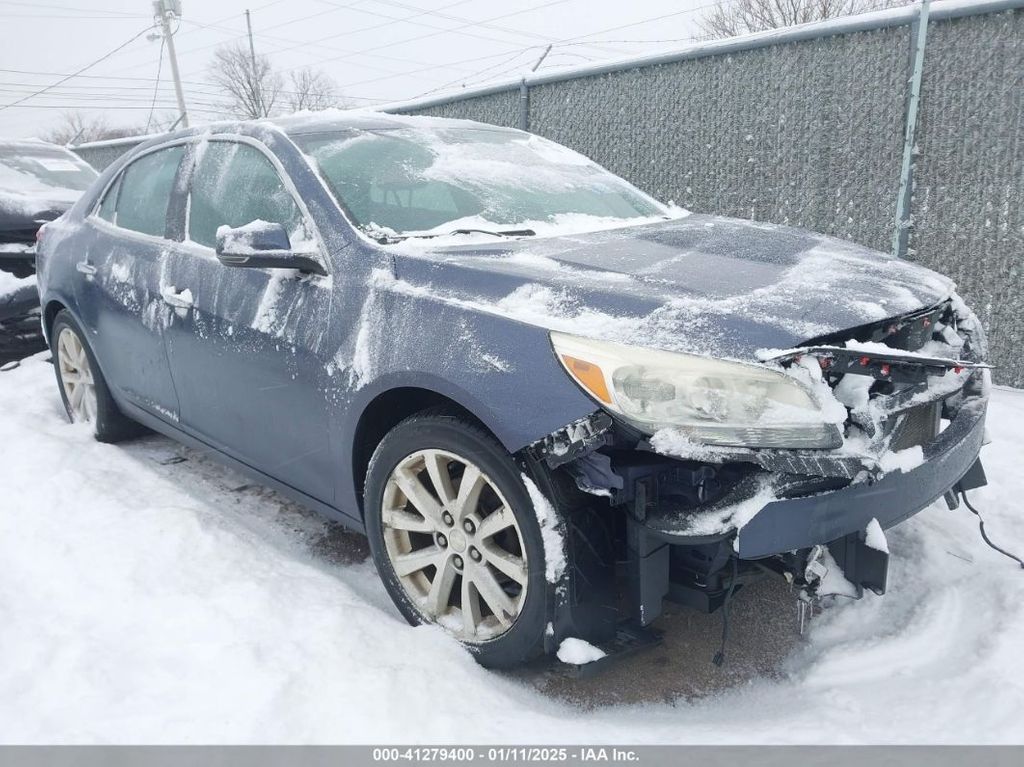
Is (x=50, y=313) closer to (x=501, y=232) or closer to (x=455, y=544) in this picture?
(x=501, y=232)

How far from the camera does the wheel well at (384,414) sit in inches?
90.4

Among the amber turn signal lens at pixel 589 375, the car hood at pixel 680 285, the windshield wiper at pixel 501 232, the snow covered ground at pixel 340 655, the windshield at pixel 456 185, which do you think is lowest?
the snow covered ground at pixel 340 655

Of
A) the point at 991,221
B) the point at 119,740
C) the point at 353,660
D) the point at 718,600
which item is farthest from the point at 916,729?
the point at 991,221

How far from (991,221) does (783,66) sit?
5.58ft

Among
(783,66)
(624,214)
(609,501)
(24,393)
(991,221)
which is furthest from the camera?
(783,66)

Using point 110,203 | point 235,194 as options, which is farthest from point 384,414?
point 110,203

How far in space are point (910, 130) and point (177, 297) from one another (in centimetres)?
425

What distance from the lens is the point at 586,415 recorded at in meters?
1.88

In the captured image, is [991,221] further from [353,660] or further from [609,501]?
[353,660]

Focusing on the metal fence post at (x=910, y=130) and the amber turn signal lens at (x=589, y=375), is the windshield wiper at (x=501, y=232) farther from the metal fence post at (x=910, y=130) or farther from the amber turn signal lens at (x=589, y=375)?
the metal fence post at (x=910, y=130)

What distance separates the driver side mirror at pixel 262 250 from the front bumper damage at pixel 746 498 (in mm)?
1086

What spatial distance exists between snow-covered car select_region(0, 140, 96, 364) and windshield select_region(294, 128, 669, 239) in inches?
149

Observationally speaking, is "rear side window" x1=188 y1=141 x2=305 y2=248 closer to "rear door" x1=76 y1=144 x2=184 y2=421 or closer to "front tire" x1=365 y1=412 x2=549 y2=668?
"rear door" x1=76 y1=144 x2=184 y2=421

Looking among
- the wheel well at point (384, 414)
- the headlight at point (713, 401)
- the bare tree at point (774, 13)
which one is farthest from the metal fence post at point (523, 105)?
the bare tree at point (774, 13)
